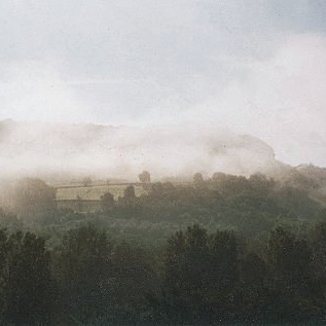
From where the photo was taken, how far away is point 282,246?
89.6m

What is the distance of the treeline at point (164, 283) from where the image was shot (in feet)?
246

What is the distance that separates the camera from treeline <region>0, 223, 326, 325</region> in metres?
75.1

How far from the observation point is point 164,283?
275 feet

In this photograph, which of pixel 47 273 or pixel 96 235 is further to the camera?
pixel 96 235

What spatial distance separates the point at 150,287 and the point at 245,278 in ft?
62.3

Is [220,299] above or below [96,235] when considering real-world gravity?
below

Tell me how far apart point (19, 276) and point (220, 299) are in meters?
33.0

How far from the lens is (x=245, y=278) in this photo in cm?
8494

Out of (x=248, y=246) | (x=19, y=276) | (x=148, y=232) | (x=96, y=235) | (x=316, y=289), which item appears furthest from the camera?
(x=148, y=232)

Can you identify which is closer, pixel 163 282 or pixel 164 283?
pixel 164 283

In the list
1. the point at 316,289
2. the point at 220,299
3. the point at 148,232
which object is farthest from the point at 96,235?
the point at 148,232

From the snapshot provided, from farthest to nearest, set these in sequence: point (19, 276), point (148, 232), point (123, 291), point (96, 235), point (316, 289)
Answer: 1. point (148, 232)
2. point (96, 235)
3. point (123, 291)
4. point (316, 289)
5. point (19, 276)

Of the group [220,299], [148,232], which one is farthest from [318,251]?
[148,232]

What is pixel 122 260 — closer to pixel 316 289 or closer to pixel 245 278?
pixel 245 278
